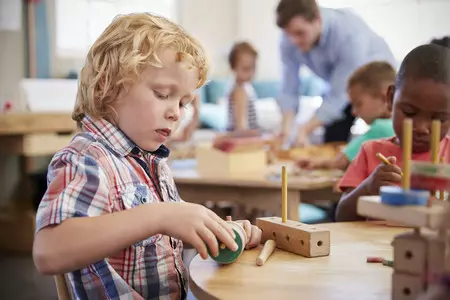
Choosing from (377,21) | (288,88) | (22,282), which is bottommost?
(22,282)

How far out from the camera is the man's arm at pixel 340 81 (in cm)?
308

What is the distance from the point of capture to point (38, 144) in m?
3.73

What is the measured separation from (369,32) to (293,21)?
38 cm

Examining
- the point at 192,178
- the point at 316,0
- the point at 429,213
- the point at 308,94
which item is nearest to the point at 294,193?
the point at 192,178

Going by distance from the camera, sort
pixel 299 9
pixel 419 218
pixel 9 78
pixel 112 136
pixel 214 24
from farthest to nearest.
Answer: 1. pixel 214 24
2. pixel 9 78
3. pixel 299 9
4. pixel 112 136
5. pixel 419 218

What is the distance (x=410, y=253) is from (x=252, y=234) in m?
0.40

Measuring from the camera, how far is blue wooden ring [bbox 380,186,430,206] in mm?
620

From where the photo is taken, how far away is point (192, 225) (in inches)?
32.2

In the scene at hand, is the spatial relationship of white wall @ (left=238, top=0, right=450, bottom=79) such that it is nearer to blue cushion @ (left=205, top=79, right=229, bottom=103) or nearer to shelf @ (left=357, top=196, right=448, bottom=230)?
blue cushion @ (left=205, top=79, right=229, bottom=103)

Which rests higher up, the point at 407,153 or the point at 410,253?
the point at 407,153

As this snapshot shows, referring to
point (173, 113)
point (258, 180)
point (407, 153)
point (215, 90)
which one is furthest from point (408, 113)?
point (215, 90)

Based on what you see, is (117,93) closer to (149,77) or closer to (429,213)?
(149,77)

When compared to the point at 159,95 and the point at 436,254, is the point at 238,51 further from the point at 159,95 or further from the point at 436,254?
the point at 436,254

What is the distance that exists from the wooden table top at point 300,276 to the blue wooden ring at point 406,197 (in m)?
0.17
